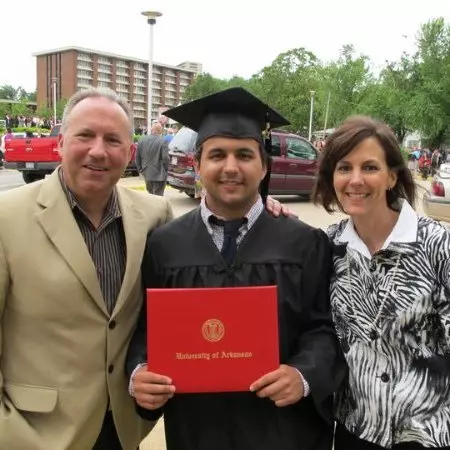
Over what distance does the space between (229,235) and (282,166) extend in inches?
428

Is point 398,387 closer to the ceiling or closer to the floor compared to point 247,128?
closer to the floor

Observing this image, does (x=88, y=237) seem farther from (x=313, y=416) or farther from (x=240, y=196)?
(x=313, y=416)

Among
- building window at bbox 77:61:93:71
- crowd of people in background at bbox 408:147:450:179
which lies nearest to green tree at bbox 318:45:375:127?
crowd of people in background at bbox 408:147:450:179

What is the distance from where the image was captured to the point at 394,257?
1.85 metres

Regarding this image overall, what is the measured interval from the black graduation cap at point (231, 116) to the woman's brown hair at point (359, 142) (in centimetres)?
29

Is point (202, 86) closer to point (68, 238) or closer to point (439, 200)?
point (439, 200)

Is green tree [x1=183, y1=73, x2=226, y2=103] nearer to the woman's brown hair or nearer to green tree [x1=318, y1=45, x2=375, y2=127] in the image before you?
green tree [x1=318, y1=45, x2=375, y2=127]

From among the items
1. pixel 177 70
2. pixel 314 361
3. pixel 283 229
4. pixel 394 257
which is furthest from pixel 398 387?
pixel 177 70

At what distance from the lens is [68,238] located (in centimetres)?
191

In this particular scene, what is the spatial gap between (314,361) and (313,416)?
275mm

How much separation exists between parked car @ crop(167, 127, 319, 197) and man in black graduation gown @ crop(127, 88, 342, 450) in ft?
31.3

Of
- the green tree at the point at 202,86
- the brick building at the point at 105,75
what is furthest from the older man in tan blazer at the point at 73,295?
the brick building at the point at 105,75

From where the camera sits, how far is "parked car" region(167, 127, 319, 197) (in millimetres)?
11664

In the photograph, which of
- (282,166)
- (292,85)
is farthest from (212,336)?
(292,85)
